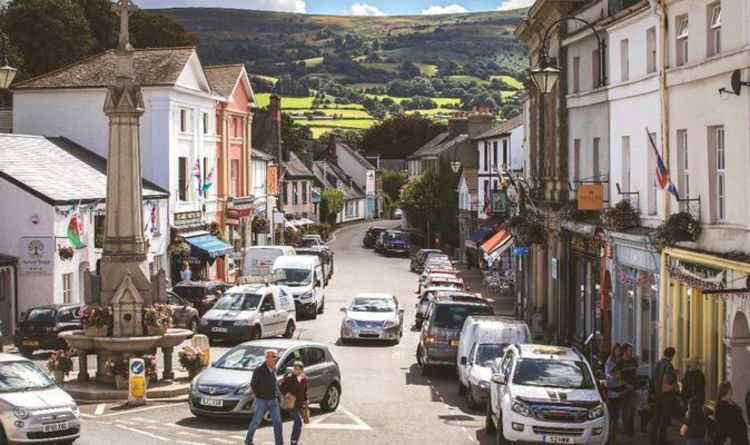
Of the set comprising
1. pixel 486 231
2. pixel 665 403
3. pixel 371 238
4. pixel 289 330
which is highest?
pixel 486 231

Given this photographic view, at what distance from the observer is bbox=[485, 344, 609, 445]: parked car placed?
63.4ft

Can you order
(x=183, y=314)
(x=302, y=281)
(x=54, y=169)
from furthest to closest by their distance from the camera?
(x=302, y=281) < (x=54, y=169) < (x=183, y=314)

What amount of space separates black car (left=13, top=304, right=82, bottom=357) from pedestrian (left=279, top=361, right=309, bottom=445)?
47.1 ft

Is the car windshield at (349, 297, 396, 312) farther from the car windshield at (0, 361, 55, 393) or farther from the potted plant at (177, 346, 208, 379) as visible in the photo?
the car windshield at (0, 361, 55, 393)

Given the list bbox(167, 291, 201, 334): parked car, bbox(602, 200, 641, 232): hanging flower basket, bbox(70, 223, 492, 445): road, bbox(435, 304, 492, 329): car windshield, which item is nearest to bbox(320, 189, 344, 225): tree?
bbox(167, 291, 201, 334): parked car

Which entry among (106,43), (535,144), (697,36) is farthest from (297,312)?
(106,43)

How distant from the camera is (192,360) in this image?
27109 millimetres

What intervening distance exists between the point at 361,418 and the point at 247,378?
2.77m

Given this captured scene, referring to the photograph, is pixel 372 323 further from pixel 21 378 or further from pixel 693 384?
pixel 21 378

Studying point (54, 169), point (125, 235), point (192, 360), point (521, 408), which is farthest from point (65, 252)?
point (521, 408)

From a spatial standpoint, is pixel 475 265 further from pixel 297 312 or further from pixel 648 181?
pixel 648 181

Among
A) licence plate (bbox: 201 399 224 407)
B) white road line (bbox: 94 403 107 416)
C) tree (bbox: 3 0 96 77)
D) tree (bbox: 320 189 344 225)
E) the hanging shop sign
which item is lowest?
white road line (bbox: 94 403 107 416)

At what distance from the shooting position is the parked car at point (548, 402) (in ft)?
63.4

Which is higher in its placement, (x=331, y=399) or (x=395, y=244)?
(x=395, y=244)
